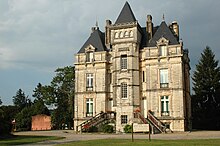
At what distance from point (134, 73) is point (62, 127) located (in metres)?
18.8

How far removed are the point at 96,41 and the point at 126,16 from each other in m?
5.71

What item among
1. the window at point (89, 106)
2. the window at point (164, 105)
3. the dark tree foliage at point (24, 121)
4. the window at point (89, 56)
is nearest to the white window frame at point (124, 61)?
the window at point (89, 56)

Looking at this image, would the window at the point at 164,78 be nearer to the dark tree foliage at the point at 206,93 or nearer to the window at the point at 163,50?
the window at the point at 163,50

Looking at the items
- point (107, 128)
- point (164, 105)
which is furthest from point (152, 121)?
point (107, 128)

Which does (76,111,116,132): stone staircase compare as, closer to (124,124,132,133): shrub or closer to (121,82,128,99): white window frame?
(121,82,128,99): white window frame

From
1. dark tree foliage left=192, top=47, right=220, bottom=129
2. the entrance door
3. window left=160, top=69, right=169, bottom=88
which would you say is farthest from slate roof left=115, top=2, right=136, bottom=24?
dark tree foliage left=192, top=47, right=220, bottom=129

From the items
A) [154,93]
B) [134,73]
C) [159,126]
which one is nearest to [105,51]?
[134,73]

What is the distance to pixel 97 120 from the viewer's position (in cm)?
4006

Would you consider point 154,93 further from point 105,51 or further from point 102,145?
point 102,145

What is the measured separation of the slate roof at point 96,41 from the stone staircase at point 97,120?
914 centimetres

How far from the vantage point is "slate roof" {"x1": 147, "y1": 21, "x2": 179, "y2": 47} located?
40403 millimetres

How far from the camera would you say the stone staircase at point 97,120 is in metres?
38.7

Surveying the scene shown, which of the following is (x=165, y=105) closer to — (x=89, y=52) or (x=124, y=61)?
(x=124, y=61)

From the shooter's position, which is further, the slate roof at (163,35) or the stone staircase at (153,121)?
the slate roof at (163,35)
